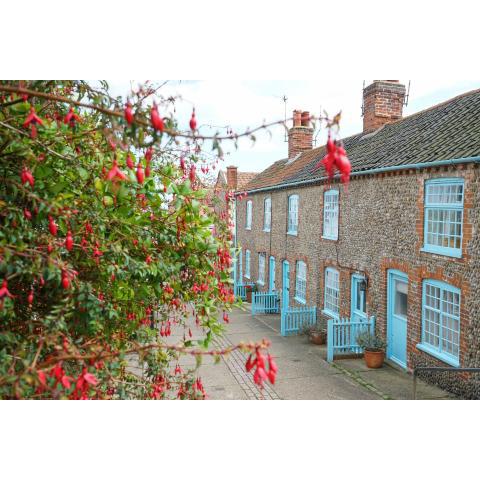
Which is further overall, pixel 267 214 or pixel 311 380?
pixel 267 214

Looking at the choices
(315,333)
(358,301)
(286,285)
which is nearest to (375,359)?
(358,301)

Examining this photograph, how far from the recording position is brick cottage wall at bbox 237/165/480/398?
757 centimetres

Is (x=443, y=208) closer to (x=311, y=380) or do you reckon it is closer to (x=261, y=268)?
(x=311, y=380)

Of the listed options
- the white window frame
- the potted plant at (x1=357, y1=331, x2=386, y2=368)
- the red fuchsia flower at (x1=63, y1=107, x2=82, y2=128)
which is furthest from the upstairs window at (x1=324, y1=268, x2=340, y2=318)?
the red fuchsia flower at (x1=63, y1=107, x2=82, y2=128)

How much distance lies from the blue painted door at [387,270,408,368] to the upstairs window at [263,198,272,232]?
779 centimetres

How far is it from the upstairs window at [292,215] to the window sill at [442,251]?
6.61 metres

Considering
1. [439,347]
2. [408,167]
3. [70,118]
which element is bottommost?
[439,347]

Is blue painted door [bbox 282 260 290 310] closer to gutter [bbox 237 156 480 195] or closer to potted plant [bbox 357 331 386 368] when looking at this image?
gutter [bbox 237 156 480 195]

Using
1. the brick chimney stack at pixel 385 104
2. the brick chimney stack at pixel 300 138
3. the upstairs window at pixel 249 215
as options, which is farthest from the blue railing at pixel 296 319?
the brick chimney stack at pixel 300 138

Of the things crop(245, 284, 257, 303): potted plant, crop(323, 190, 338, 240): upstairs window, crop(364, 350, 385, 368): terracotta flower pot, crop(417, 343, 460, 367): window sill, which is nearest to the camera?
crop(417, 343, 460, 367): window sill

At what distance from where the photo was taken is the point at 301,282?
1502cm

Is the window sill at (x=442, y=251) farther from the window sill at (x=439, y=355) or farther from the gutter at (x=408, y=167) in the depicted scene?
the window sill at (x=439, y=355)

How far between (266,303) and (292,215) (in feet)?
A: 10.2
